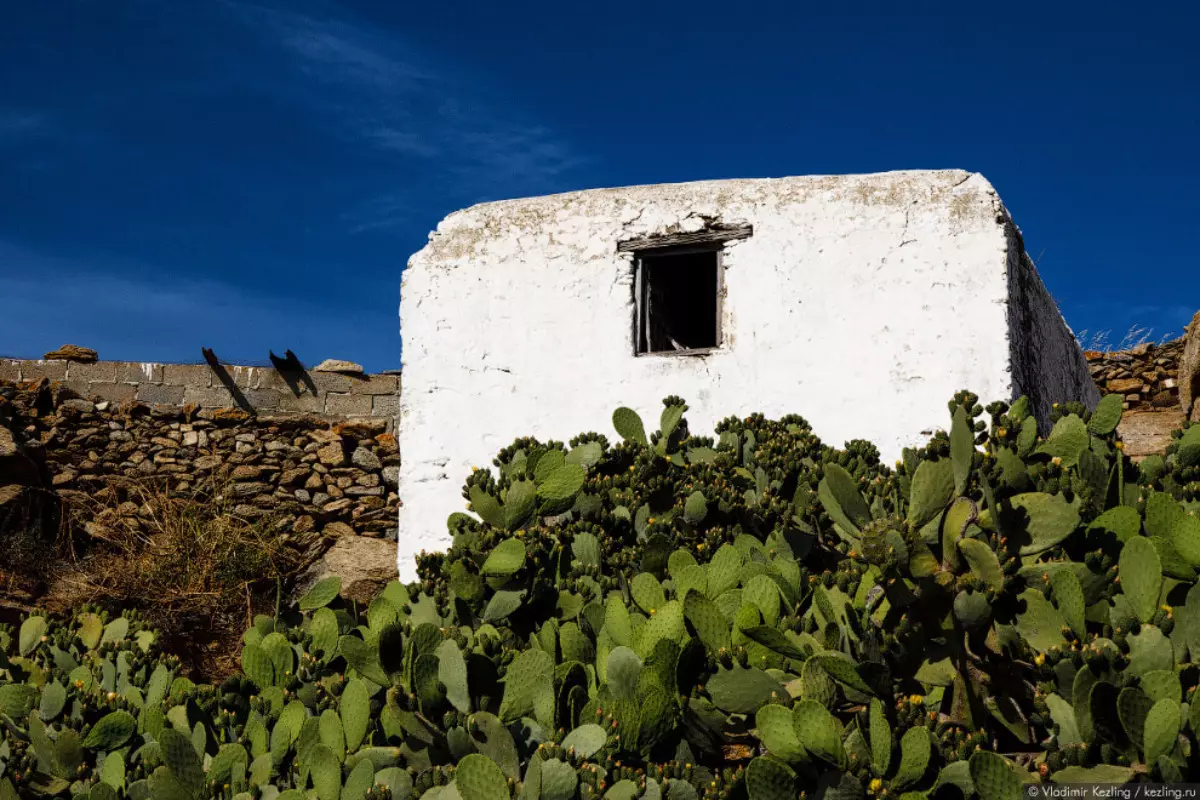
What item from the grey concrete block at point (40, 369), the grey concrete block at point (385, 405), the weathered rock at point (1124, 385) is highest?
the grey concrete block at point (40, 369)

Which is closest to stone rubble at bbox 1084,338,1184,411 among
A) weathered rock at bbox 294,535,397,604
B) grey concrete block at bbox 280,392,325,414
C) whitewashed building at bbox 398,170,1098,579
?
whitewashed building at bbox 398,170,1098,579

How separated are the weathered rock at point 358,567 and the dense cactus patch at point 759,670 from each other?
3672mm

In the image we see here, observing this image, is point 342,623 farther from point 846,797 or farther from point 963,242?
point 963,242

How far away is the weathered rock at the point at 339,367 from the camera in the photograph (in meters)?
10.5

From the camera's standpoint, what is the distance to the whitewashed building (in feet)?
20.9

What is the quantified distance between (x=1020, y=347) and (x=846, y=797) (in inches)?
161

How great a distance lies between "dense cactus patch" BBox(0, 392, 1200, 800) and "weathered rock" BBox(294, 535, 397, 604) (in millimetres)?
3672

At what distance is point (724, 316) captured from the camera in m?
6.83

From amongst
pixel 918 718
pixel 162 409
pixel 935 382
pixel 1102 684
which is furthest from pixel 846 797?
pixel 162 409

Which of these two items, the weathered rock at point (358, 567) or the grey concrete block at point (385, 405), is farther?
the grey concrete block at point (385, 405)

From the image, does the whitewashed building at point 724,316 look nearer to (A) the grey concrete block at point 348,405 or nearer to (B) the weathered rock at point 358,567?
(B) the weathered rock at point 358,567

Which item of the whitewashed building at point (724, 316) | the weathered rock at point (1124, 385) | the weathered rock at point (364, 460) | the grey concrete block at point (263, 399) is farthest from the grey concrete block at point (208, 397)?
the weathered rock at point (1124, 385)

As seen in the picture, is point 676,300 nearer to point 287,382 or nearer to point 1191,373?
point 287,382

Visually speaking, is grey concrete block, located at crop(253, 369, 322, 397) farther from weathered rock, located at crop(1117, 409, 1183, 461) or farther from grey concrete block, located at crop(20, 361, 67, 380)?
weathered rock, located at crop(1117, 409, 1183, 461)
